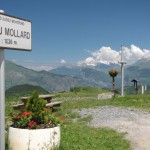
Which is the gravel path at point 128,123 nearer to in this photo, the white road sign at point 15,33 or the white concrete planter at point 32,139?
the white concrete planter at point 32,139

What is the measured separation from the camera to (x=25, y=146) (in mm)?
8422

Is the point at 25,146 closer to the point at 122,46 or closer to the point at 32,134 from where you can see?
the point at 32,134

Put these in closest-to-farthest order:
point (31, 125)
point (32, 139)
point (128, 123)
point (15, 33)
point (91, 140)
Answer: point (15, 33)
point (32, 139)
point (31, 125)
point (91, 140)
point (128, 123)

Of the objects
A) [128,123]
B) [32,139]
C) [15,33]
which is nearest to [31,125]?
[32,139]

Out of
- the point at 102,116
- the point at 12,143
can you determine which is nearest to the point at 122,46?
the point at 102,116

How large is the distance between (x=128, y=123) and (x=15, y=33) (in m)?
8.77

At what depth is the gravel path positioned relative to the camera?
1127cm

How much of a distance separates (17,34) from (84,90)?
118 feet

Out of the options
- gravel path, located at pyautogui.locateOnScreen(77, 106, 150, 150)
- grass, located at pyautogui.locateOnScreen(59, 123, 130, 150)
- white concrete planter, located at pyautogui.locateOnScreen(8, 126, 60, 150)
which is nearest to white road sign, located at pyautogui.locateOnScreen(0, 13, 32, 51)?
white concrete planter, located at pyautogui.locateOnScreen(8, 126, 60, 150)

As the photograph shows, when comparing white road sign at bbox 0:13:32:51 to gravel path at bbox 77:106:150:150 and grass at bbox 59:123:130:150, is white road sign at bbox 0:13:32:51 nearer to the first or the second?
grass at bbox 59:123:130:150

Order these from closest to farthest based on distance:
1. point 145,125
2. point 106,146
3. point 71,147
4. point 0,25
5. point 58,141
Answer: point 0,25, point 58,141, point 71,147, point 106,146, point 145,125

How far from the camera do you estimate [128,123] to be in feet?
48.4

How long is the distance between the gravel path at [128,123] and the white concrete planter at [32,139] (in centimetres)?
275

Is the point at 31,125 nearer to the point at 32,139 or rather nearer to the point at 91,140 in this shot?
the point at 32,139
